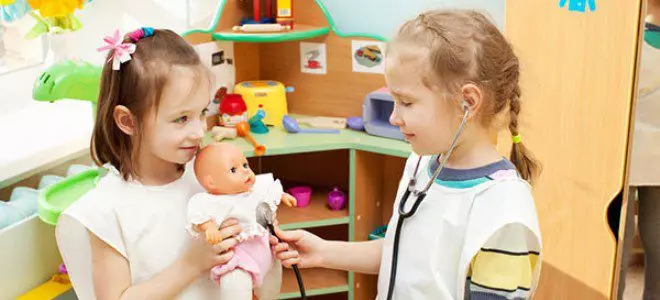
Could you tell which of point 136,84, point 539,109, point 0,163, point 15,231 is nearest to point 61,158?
point 0,163

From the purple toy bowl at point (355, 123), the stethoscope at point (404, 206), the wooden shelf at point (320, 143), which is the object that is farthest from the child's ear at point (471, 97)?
the purple toy bowl at point (355, 123)

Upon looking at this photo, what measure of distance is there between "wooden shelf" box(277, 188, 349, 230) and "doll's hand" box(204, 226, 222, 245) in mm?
988

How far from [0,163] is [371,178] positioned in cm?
103

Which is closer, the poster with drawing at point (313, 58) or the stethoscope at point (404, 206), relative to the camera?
the stethoscope at point (404, 206)

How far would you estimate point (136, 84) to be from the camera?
1.21m

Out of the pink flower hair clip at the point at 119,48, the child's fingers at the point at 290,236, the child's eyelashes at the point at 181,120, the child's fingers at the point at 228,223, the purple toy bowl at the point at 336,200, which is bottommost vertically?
the purple toy bowl at the point at 336,200

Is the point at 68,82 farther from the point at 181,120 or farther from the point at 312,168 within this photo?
the point at 312,168

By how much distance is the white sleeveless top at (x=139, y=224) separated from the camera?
1235mm

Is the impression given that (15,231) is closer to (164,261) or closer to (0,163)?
(0,163)

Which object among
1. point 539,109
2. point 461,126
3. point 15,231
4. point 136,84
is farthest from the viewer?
point 539,109

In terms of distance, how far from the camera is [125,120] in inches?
48.7

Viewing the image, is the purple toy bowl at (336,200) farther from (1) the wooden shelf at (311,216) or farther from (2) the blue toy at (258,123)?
(2) the blue toy at (258,123)

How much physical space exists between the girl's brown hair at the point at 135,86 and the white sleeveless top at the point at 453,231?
0.43 metres

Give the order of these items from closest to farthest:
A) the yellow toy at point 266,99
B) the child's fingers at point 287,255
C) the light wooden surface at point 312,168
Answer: the child's fingers at point 287,255 → the yellow toy at point 266,99 → the light wooden surface at point 312,168
